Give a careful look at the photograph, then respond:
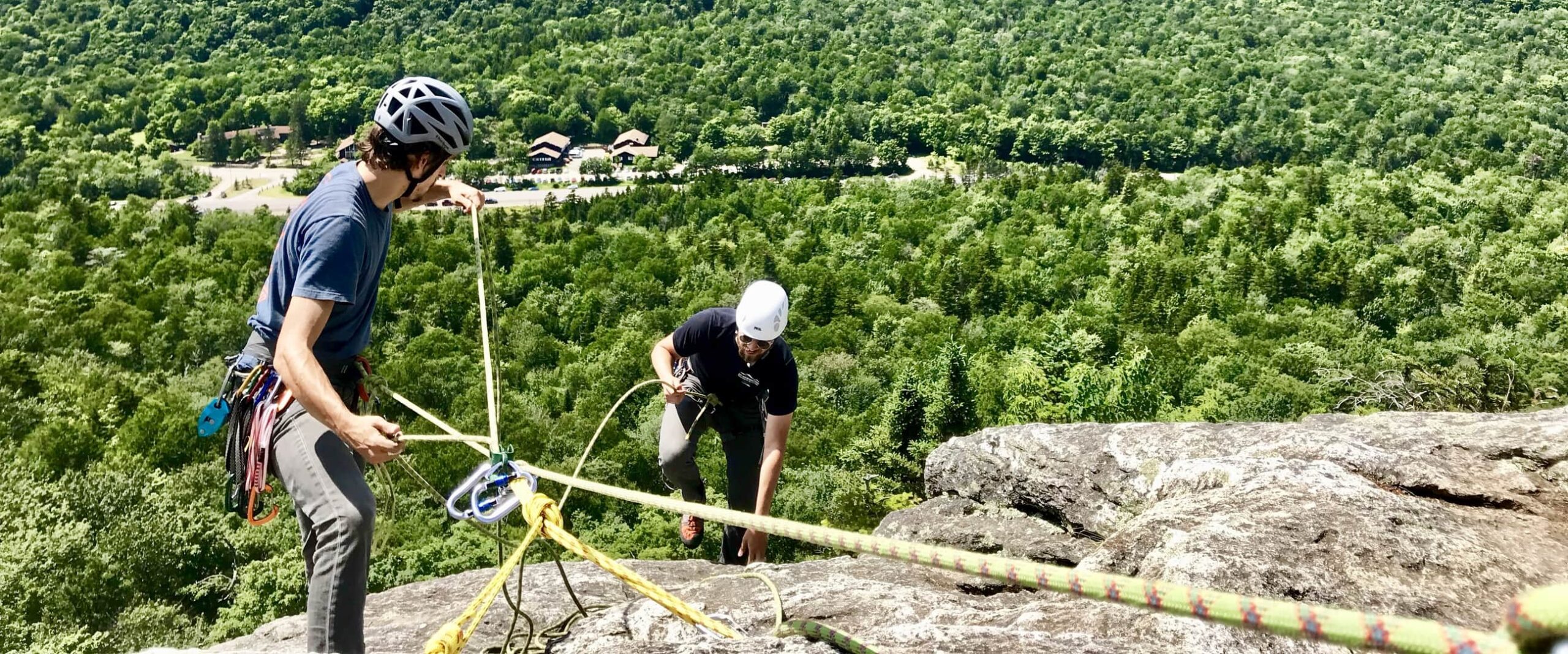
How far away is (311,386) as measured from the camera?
9.77 ft

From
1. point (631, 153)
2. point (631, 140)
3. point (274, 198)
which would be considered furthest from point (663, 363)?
point (631, 140)

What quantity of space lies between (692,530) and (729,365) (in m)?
1.01

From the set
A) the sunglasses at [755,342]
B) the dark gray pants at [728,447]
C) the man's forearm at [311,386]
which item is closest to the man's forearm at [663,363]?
the dark gray pants at [728,447]

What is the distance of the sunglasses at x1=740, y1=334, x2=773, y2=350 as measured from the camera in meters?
5.21

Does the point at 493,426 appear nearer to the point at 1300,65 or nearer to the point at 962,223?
the point at 962,223

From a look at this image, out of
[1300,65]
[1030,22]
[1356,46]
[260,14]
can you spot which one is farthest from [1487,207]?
[260,14]

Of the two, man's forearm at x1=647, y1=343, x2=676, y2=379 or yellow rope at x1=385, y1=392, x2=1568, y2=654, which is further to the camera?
man's forearm at x1=647, y1=343, x2=676, y2=379

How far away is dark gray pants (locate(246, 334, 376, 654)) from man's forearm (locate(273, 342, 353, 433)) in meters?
0.38

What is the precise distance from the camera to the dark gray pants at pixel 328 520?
3.25 m

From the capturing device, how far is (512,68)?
137 meters

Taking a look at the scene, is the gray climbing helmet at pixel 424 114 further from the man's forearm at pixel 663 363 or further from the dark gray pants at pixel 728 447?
the dark gray pants at pixel 728 447

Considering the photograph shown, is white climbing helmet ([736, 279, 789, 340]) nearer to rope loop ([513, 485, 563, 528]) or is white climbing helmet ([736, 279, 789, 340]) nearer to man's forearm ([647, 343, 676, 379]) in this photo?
man's forearm ([647, 343, 676, 379])

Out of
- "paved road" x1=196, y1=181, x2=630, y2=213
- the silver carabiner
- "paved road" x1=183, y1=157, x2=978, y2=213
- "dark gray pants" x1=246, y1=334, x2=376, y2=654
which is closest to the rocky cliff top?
the silver carabiner

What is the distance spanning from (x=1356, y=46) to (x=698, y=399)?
15073cm
